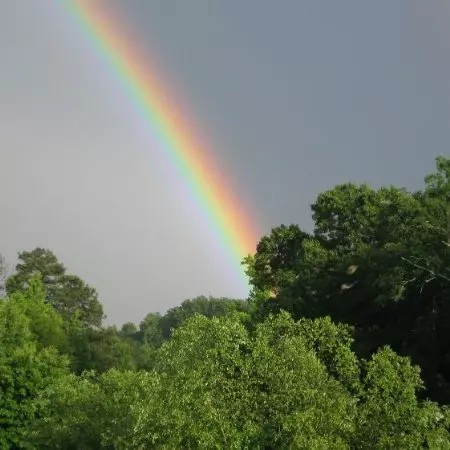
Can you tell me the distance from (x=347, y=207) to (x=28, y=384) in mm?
24916

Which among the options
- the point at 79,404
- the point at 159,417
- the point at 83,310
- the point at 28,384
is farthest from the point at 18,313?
the point at 83,310

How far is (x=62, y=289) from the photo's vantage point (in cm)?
8869

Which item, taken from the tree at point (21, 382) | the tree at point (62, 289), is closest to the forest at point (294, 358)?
the tree at point (21, 382)

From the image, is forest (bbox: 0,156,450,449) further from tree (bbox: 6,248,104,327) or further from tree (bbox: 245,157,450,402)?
tree (bbox: 6,248,104,327)

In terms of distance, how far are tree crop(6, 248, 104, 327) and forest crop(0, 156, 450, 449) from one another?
21.2 metres

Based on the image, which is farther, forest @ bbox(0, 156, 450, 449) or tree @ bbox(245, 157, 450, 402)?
tree @ bbox(245, 157, 450, 402)

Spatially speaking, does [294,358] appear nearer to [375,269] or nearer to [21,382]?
[375,269]

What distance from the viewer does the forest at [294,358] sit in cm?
1620

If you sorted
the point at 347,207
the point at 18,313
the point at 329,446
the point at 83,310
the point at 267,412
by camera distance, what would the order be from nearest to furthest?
1. the point at 329,446
2. the point at 267,412
3. the point at 18,313
4. the point at 347,207
5. the point at 83,310

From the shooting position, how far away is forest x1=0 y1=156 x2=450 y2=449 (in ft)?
53.2

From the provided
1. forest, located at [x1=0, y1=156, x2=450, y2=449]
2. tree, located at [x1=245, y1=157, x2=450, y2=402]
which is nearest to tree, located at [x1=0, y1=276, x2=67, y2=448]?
forest, located at [x1=0, y1=156, x2=450, y2=449]

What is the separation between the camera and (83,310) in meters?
90.2

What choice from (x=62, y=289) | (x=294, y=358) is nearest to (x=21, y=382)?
(x=294, y=358)

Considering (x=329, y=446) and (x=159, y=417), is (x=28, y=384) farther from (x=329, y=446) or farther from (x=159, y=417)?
(x=329, y=446)
